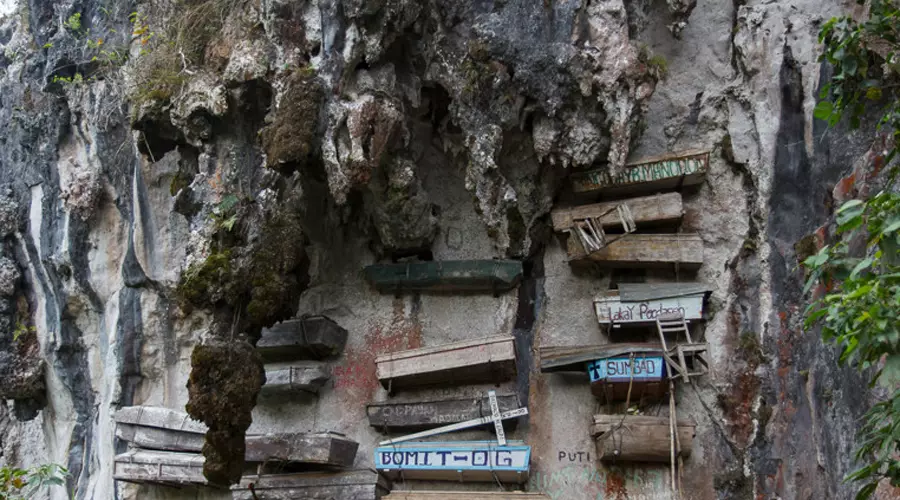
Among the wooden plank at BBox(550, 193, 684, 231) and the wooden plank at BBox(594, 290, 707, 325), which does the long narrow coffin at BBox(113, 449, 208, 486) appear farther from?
the wooden plank at BBox(550, 193, 684, 231)

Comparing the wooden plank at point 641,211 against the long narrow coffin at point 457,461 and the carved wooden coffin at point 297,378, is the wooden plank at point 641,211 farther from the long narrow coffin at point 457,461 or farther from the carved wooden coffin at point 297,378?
the carved wooden coffin at point 297,378

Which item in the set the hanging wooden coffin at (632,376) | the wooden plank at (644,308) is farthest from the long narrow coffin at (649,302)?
the hanging wooden coffin at (632,376)

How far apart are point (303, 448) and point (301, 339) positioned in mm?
1088

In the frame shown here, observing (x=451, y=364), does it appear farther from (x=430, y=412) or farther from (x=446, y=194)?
(x=446, y=194)

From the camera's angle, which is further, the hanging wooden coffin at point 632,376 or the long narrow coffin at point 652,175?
the long narrow coffin at point 652,175

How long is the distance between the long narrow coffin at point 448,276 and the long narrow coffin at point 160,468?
97.2 inches

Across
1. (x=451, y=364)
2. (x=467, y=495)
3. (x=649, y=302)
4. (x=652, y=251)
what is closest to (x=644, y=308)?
(x=649, y=302)

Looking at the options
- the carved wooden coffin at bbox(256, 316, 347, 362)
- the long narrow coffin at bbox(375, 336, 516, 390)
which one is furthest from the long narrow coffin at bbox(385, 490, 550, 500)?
the carved wooden coffin at bbox(256, 316, 347, 362)

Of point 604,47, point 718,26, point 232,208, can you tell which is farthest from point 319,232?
point 718,26

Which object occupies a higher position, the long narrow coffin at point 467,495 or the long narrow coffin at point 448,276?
the long narrow coffin at point 448,276

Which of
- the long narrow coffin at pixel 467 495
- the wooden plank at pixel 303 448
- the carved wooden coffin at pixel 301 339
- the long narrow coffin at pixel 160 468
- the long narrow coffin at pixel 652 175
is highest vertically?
the long narrow coffin at pixel 652 175

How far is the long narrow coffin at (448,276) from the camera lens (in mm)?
7941

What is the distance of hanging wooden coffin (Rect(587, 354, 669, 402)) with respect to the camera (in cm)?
714

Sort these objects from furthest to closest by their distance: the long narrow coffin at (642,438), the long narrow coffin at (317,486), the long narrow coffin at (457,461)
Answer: the long narrow coffin at (317,486) < the long narrow coffin at (457,461) < the long narrow coffin at (642,438)
